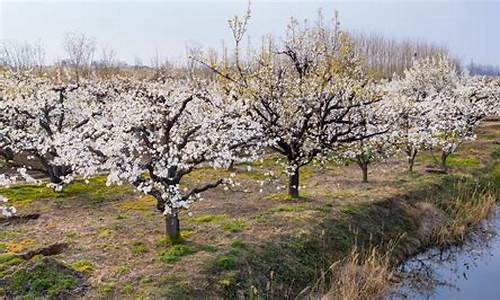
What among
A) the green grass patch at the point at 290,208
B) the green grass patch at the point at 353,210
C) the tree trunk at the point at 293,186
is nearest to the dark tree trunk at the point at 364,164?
the green grass patch at the point at 353,210

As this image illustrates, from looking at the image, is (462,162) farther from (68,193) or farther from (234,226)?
(68,193)

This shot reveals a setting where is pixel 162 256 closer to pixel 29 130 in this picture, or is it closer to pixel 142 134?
pixel 142 134

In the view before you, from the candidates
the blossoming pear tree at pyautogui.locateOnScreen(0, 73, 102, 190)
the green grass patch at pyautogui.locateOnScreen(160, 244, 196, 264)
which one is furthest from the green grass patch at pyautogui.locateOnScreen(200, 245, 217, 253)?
the blossoming pear tree at pyautogui.locateOnScreen(0, 73, 102, 190)

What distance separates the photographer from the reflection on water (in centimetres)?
1123

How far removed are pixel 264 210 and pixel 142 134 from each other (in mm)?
4323

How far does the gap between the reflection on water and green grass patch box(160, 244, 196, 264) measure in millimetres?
4782

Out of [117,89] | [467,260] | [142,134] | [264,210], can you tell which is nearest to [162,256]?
[142,134]

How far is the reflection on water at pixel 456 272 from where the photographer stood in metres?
11.2

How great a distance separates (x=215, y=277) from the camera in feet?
29.2

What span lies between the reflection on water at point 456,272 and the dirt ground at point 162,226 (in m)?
2.39

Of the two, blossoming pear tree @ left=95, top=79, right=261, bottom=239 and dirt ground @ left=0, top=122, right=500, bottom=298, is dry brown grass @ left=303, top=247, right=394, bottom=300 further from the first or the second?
blossoming pear tree @ left=95, top=79, right=261, bottom=239

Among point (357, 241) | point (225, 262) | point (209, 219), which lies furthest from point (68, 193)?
point (357, 241)

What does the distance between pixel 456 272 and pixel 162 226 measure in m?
7.95

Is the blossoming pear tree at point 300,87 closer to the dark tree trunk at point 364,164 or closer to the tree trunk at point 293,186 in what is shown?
the tree trunk at point 293,186
